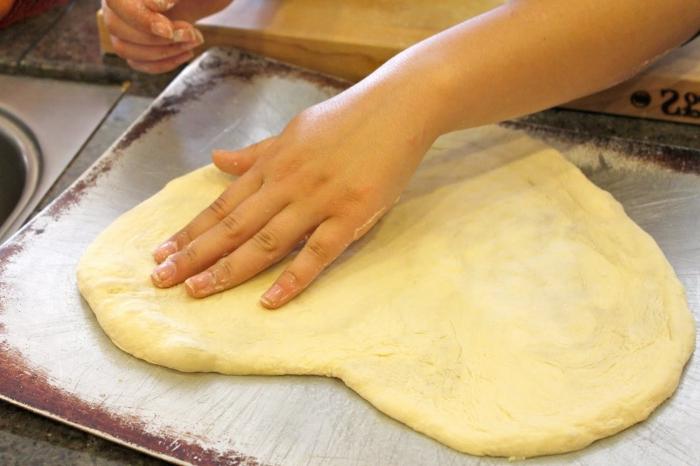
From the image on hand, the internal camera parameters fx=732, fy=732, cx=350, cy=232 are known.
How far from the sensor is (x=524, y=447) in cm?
90

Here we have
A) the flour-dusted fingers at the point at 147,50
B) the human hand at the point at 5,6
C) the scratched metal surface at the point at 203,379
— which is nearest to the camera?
the scratched metal surface at the point at 203,379

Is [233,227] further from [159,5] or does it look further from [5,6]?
[5,6]

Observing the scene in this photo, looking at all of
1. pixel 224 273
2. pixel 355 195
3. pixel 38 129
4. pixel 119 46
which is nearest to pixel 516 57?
pixel 355 195

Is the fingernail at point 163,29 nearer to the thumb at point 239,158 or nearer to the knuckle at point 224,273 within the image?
the thumb at point 239,158

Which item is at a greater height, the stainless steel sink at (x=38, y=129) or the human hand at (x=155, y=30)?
the human hand at (x=155, y=30)

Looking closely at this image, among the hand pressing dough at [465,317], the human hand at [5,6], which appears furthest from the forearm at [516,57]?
the human hand at [5,6]

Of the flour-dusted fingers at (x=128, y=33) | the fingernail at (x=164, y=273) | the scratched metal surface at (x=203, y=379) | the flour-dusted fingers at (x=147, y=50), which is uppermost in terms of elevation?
the flour-dusted fingers at (x=128, y=33)

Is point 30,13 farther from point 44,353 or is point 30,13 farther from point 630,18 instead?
point 630,18

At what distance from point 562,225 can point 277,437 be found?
579 millimetres

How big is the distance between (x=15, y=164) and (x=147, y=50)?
1.18 feet

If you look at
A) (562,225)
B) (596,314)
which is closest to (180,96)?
(562,225)

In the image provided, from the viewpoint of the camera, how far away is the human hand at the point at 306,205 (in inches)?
42.8

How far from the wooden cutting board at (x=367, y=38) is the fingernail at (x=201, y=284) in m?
0.69

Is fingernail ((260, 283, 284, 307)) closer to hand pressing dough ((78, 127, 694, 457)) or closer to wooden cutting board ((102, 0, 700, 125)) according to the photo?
hand pressing dough ((78, 127, 694, 457))
